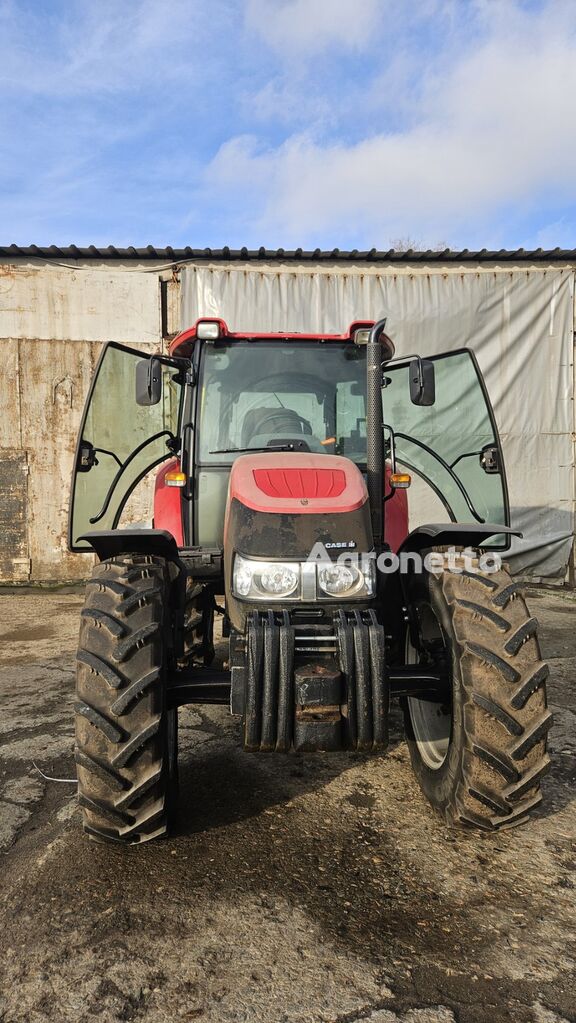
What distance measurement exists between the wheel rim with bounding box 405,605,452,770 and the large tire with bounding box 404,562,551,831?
0.21 m

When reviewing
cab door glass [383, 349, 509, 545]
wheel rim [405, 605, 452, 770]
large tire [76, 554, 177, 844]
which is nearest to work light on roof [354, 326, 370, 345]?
wheel rim [405, 605, 452, 770]

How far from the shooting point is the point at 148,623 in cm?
225

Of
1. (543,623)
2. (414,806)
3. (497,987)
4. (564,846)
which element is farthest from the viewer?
(543,623)

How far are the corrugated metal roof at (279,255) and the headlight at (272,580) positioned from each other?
683 cm

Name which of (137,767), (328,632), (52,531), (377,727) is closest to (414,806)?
(377,727)

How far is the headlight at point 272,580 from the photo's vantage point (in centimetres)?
238

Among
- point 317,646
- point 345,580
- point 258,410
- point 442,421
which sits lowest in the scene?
point 317,646

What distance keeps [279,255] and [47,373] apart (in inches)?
128

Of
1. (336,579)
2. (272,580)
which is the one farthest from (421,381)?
(272,580)

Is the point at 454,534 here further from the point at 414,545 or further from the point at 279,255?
the point at 279,255

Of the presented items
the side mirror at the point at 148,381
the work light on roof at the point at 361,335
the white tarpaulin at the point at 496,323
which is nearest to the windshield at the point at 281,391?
the work light on roof at the point at 361,335

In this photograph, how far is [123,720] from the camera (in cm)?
212

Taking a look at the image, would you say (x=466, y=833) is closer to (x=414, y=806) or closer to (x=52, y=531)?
(x=414, y=806)

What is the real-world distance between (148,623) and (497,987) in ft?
4.60
